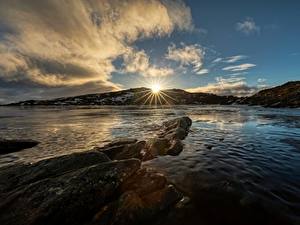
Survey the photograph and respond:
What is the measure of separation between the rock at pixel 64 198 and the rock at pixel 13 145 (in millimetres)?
12375

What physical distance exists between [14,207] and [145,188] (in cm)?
503

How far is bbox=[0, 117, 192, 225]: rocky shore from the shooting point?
23.2 ft

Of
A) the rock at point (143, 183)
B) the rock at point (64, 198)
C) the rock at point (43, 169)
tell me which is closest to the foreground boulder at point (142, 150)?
the rock at point (43, 169)

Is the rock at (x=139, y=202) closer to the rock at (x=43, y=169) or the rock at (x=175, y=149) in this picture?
the rock at (x=43, y=169)

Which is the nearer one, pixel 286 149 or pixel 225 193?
pixel 225 193

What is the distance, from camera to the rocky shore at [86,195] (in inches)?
279

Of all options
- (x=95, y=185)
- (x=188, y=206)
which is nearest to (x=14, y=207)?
(x=95, y=185)

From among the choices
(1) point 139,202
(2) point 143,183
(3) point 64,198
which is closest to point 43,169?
(3) point 64,198

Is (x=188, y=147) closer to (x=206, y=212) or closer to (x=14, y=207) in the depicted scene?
(x=206, y=212)

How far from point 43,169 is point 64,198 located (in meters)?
3.67

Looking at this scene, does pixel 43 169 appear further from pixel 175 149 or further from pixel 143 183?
pixel 175 149

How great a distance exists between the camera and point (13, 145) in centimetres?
1892

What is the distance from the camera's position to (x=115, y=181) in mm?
8695

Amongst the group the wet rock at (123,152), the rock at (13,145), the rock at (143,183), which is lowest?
the rock at (13,145)
